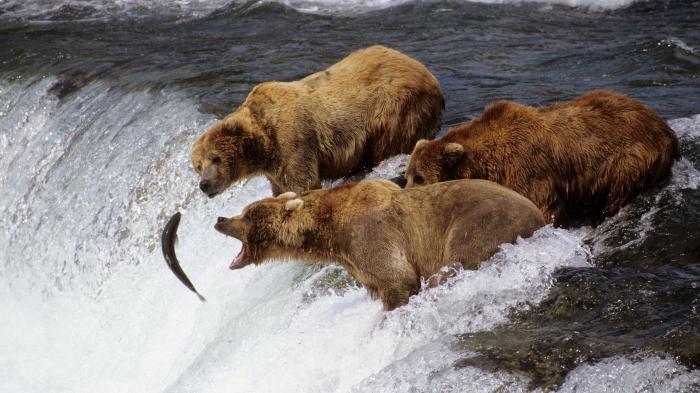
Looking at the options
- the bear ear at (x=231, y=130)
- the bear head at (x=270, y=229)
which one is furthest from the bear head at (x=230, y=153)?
the bear head at (x=270, y=229)

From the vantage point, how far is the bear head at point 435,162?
18.5ft

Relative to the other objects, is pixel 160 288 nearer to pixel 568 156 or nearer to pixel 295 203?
pixel 295 203

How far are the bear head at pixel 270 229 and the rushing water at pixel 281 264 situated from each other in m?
0.48

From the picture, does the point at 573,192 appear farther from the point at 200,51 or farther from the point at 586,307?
the point at 200,51

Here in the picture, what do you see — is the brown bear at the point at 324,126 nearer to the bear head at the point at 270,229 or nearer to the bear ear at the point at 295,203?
the bear head at the point at 270,229

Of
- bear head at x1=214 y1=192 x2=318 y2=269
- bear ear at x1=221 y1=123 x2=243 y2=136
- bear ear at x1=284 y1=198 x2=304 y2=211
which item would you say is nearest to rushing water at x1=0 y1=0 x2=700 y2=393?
bear head at x1=214 y1=192 x2=318 y2=269

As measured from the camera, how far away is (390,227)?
504cm

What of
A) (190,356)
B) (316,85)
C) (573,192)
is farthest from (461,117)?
(190,356)

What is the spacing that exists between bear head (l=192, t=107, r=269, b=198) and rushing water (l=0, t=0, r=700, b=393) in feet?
2.27

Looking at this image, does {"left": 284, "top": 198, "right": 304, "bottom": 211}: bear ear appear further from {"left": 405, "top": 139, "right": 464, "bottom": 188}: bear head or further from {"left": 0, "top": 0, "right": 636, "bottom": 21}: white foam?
{"left": 0, "top": 0, "right": 636, "bottom": 21}: white foam

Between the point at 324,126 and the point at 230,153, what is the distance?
69 cm

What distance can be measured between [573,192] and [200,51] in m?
6.57

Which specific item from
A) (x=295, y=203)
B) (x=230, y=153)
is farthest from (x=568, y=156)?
(x=230, y=153)

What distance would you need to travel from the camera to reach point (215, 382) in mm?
5543
